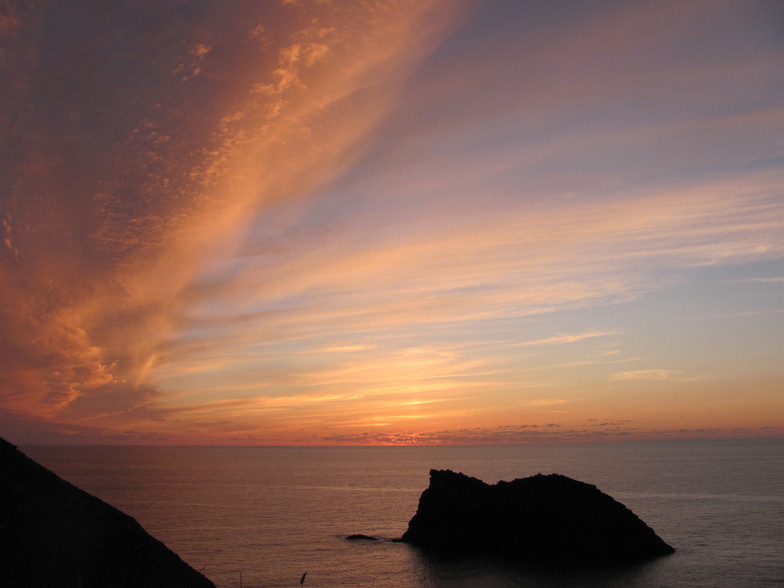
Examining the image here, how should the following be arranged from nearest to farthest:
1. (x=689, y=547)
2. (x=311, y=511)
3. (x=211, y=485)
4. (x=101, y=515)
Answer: (x=101, y=515), (x=689, y=547), (x=311, y=511), (x=211, y=485)

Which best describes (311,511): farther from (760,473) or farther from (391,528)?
(760,473)

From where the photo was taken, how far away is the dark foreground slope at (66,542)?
84.8 feet

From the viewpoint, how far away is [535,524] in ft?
199

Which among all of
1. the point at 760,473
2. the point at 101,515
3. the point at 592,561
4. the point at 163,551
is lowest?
the point at 760,473

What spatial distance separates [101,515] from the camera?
31062 millimetres

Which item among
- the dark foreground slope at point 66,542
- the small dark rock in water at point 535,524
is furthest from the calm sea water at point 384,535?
the dark foreground slope at point 66,542

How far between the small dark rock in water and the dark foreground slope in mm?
37821

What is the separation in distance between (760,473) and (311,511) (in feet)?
438

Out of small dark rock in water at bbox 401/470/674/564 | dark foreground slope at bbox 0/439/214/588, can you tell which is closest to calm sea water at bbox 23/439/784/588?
small dark rock in water at bbox 401/470/674/564

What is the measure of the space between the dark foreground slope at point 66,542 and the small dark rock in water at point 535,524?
124 feet

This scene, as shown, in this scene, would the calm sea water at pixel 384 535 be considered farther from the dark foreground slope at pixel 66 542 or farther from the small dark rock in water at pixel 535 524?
the dark foreground slope at pixel 66 542

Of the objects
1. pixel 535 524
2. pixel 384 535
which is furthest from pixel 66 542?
pixel 384 535

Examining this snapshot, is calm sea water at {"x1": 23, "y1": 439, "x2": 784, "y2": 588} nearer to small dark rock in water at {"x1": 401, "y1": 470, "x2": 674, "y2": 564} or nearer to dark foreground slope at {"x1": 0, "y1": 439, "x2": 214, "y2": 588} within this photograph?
small dark rock in water at {"x1": 401, "y1": 470, "x2": 674, "y2": 564}

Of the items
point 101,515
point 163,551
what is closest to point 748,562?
point 163,551
